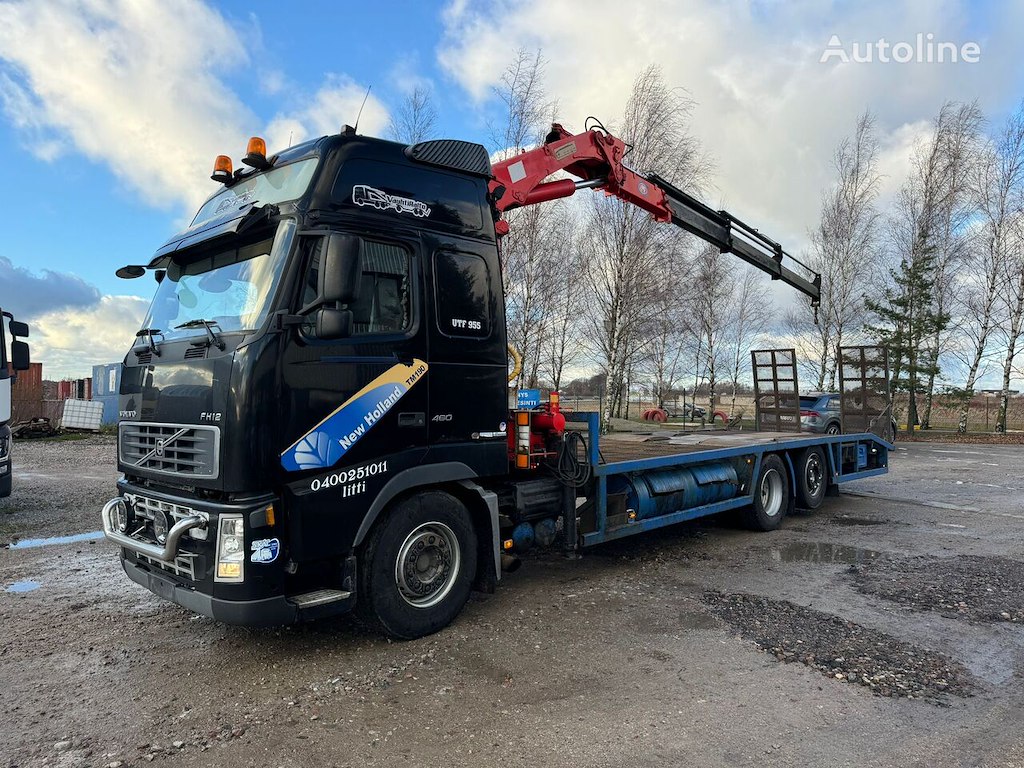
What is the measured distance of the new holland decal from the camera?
393cm

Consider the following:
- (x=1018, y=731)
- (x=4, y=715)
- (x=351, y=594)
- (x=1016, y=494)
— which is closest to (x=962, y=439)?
(x=1016, y=494)

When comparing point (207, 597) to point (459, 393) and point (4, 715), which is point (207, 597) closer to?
point (4, 715)

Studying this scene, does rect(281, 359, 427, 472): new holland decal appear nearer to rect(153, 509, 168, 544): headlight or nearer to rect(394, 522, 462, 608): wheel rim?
rect(394, 522, 462, 608): wheel rim

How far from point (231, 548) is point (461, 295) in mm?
2302

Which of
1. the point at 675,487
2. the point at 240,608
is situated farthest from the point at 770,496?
the point at 240,608

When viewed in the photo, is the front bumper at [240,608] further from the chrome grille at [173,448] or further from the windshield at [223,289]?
the windshield at [223,289]

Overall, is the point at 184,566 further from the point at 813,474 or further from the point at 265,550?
the point at 813,474

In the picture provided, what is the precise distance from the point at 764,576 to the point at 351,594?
4036 millimetres

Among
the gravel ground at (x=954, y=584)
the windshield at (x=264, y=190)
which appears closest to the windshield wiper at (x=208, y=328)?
the windshield at (x=264, y=190)

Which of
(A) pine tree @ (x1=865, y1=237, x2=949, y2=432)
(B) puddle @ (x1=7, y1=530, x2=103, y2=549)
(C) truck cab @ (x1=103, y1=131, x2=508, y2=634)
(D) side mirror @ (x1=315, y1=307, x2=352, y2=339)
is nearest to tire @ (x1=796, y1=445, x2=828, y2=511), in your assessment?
(C) truck cab @ (x1=103, y1=131, x2=508, y2=634)

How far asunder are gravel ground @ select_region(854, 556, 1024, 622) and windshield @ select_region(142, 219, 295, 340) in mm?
5431

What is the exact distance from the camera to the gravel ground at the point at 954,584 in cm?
525

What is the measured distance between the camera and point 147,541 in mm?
4305

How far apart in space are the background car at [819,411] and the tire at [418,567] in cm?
1253
